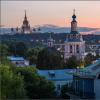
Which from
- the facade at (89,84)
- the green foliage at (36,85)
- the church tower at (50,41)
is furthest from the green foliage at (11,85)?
the church tower at (50,41)

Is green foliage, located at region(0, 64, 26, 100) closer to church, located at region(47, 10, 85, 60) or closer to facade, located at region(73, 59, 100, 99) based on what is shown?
facade, located at region(73, 59, 100, 99)

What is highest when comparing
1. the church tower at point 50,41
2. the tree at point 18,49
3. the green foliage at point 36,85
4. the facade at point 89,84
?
the church tower at point 50,41

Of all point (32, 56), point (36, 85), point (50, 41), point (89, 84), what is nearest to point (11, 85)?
point (89, 84)

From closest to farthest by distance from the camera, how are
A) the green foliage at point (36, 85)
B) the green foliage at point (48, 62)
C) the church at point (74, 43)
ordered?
the green foliage at point (36, 85)
the green foliage at point (48, 62)
the church at point (74, 43)

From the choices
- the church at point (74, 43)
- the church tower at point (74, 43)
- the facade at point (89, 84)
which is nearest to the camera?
the facade at point (89, 84)

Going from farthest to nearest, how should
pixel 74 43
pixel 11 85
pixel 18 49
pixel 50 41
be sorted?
pixel 50 41 < pixel 74 43 < pixel 18 49 < pixel 11 85

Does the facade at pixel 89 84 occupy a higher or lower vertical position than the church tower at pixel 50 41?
lower

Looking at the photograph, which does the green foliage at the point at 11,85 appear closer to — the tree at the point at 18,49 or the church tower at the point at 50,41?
the tree at the point at 18,49

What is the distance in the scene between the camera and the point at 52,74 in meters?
27.0

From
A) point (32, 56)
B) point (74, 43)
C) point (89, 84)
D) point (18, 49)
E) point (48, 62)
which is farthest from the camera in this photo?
Answer: point (74, 43)

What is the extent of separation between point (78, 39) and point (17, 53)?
7.94 m

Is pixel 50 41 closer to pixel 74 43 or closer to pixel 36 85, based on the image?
pixel 74 43

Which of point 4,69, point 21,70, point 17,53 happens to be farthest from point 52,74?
point 17,53

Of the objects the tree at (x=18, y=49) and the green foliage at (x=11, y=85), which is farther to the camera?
the tree at (x=18, y=49)
